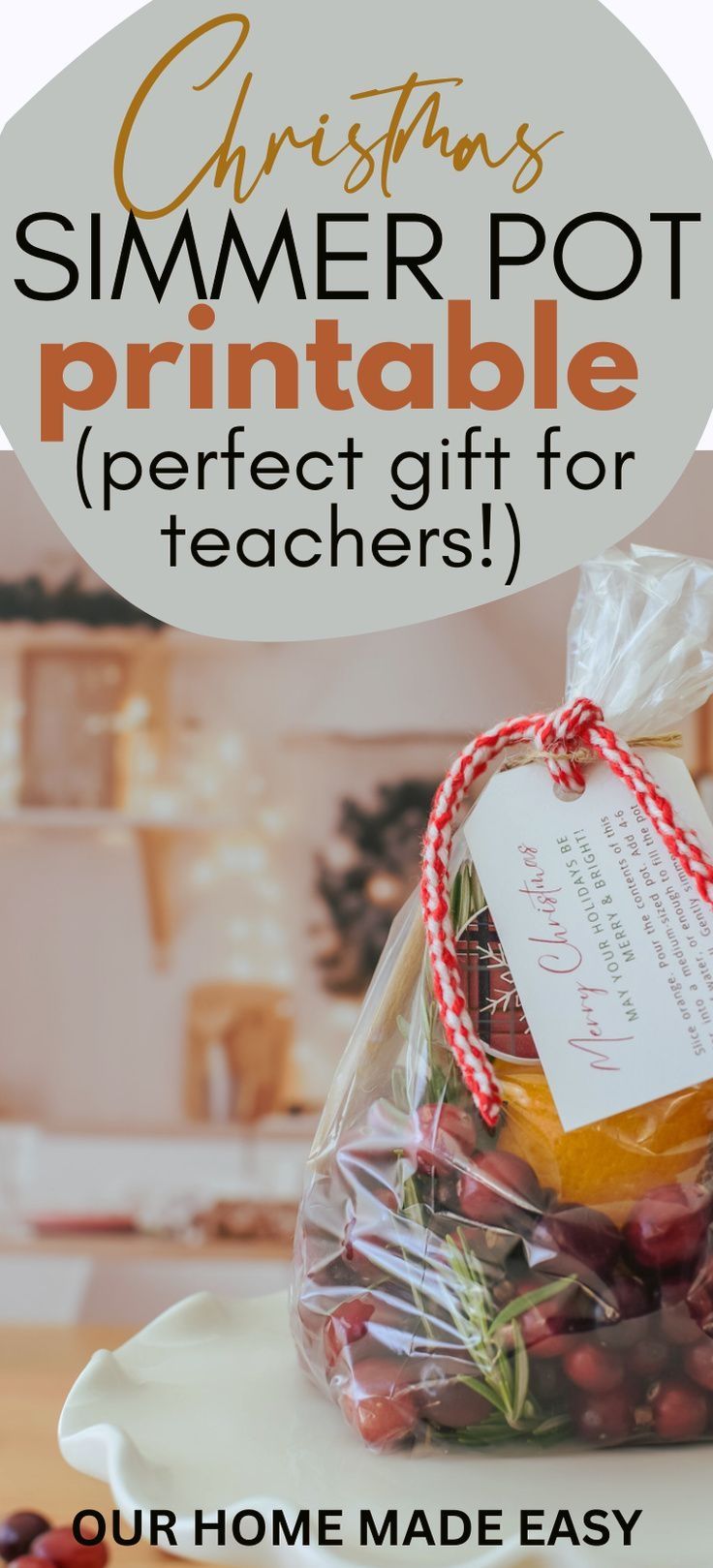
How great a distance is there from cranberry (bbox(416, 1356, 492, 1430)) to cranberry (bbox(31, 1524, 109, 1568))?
0.12 meters

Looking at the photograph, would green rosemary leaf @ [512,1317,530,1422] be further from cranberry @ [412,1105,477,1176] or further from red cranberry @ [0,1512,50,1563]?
red cranberry @ [0,1512,50,1563]

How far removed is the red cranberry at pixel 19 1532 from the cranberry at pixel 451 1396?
0.14 meters

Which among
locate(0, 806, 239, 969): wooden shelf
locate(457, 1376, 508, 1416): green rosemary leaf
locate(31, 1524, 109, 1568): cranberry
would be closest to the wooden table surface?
locate(31, 1524, 109, 1568): cranberry

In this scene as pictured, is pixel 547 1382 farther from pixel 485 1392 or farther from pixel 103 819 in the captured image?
pixel 103 819

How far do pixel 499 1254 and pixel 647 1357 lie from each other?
0.06 m

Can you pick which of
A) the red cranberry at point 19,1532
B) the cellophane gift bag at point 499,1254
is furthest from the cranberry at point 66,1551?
the cellophane gift bag at point 499,1254

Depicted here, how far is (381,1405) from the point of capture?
0.51 metres

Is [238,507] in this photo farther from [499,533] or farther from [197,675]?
[197,675]

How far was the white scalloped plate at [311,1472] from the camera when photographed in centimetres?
45

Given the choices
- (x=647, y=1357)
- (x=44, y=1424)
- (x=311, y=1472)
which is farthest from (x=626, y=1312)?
(x=44, y=1424)

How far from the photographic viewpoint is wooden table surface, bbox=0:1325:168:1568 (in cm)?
51

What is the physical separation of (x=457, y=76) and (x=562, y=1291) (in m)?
0.95

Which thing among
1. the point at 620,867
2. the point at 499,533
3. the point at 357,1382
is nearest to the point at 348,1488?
the point at 357,1382

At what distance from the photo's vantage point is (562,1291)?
0.50 meters
